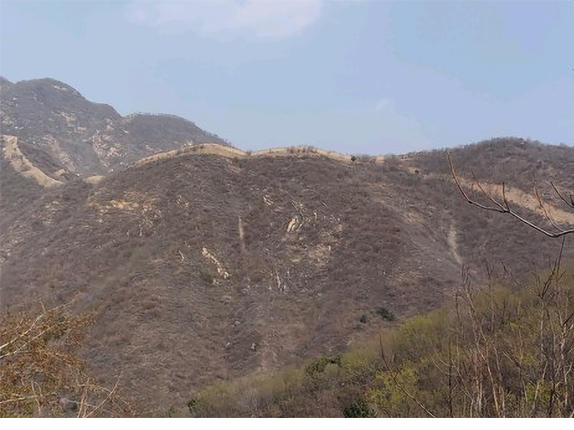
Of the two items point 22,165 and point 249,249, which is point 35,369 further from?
point 22,165

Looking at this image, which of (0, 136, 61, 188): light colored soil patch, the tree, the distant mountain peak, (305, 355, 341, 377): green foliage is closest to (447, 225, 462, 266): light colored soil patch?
(305, 355, 341, 377): green foliage

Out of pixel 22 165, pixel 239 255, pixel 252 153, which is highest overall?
Result: pixel 252 153

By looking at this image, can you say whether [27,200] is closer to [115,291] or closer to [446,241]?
[115,291]

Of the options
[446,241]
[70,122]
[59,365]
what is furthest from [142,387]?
[70,122]

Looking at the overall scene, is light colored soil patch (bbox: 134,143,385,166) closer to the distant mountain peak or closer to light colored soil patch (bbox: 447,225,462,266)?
light colored soil patch (bbox: 447,225,462,266)

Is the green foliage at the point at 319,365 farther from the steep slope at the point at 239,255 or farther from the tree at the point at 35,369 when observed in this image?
the tree at the point at 35,369

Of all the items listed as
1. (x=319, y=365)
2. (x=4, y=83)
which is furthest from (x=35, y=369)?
(x=4, y=83)
